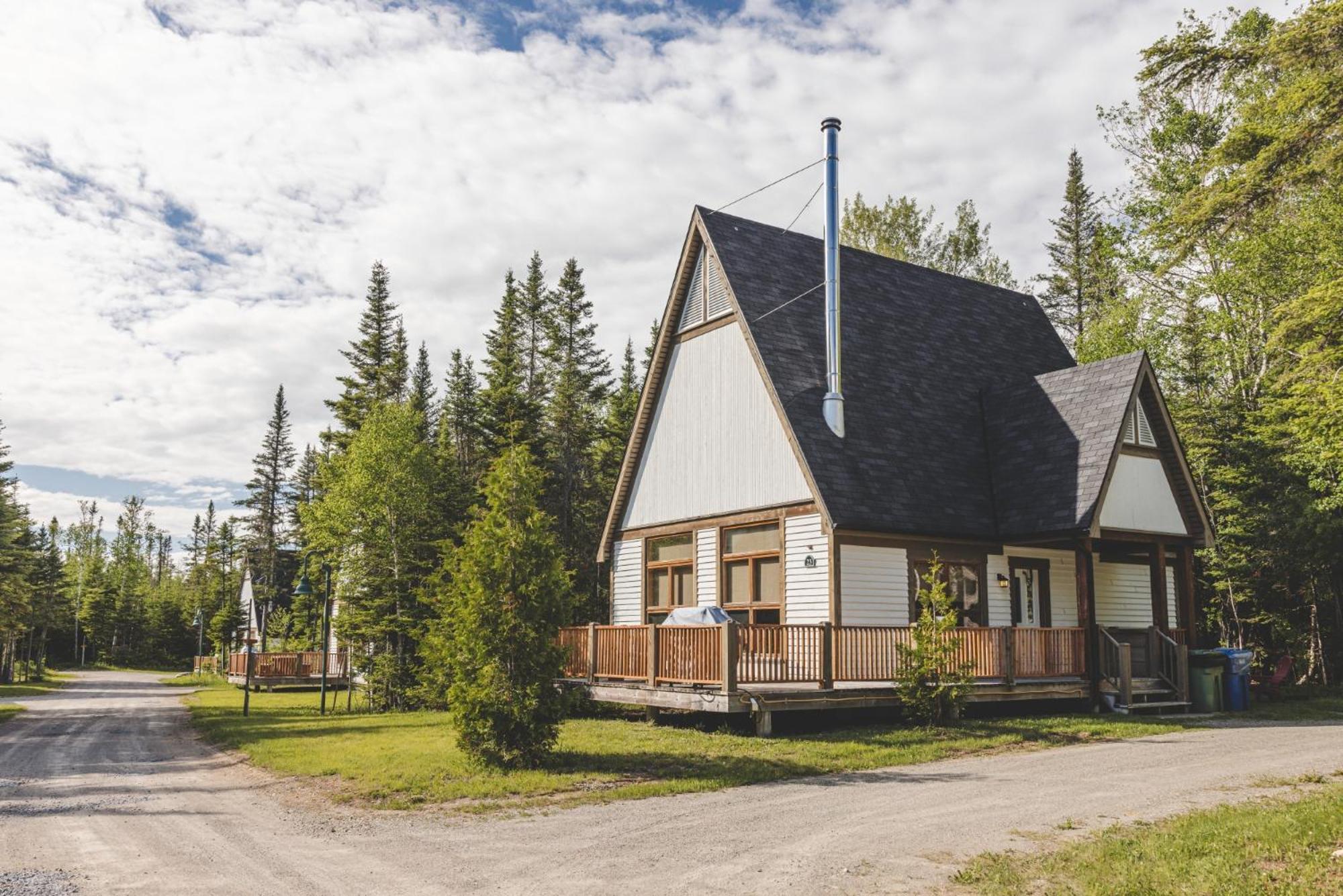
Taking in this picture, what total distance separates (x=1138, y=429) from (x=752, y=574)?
29.3ft

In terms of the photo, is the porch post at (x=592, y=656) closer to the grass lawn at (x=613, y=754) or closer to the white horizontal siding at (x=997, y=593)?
the grass lawn at (x=613, y=754)

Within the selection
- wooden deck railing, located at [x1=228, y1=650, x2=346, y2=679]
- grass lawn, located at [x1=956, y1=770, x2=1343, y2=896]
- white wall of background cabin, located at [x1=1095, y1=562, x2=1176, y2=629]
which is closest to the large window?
white wall of background cabin, located at [x1=1095, y1=562, x2=1176, y2=629]

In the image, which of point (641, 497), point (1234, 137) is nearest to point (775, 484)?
point (641, 497)

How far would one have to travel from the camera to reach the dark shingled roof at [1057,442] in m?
20.2

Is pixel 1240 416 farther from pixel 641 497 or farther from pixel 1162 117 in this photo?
pixel 641 497

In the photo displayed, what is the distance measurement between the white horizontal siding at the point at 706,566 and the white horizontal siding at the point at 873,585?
3837 mm

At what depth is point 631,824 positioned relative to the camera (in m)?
10.0

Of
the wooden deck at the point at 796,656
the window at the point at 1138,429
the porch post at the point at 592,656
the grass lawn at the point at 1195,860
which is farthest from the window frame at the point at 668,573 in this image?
the grass lawn at the point at 1195,860

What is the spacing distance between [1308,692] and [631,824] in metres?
21.8

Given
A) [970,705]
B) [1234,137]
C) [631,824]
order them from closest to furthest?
[631,824] → [1234,137] → [970,705]

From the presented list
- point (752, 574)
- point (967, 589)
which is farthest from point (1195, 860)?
point (752, 574)

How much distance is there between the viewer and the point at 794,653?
55.0 feet

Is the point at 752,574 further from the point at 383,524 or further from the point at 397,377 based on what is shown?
the point at 397,377

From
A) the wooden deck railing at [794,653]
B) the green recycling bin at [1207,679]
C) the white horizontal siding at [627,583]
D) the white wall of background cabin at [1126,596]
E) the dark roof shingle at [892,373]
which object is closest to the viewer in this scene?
the wooden deck railing at [794,653]
